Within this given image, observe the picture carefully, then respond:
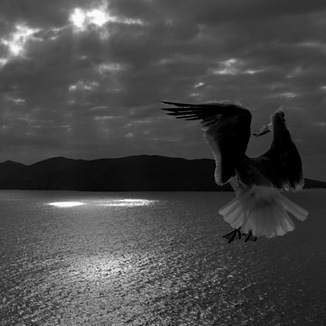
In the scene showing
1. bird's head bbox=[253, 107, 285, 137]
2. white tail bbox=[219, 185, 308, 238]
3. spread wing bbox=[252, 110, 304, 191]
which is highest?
bird's head bbox=[253, 107, 285, 137]

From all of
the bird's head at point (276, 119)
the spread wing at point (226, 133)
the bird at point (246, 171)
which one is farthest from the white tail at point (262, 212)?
the bird's head at point (276, 119)

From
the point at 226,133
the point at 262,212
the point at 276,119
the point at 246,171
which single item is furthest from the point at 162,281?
the point at 226,133

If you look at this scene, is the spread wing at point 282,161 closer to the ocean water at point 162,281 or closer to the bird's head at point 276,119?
the bird's head at point 276,119

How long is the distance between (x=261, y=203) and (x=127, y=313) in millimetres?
90014

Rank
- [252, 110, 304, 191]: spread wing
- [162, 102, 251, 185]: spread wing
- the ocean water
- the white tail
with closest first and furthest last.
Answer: [162, 102, 251, 185]: spread wing
the white tail
[252, 110, 304, 191]: spread wing
the ocean water

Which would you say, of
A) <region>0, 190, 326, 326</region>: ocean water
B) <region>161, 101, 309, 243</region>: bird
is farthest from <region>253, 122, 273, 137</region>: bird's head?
<region>0, 190, 326, 326</region>: ocean water

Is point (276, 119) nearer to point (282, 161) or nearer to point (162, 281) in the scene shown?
point (282, 161)

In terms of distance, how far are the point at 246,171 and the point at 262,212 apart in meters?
0.98

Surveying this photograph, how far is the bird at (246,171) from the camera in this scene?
6211mm

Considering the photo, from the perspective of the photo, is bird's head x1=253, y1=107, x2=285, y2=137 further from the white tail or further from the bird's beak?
the white tail

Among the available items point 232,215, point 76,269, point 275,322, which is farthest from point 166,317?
point 232,215

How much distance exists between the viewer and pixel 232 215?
7.02m

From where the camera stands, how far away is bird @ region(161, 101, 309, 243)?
621cm

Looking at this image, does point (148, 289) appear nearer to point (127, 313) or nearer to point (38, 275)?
point (127, 313)
